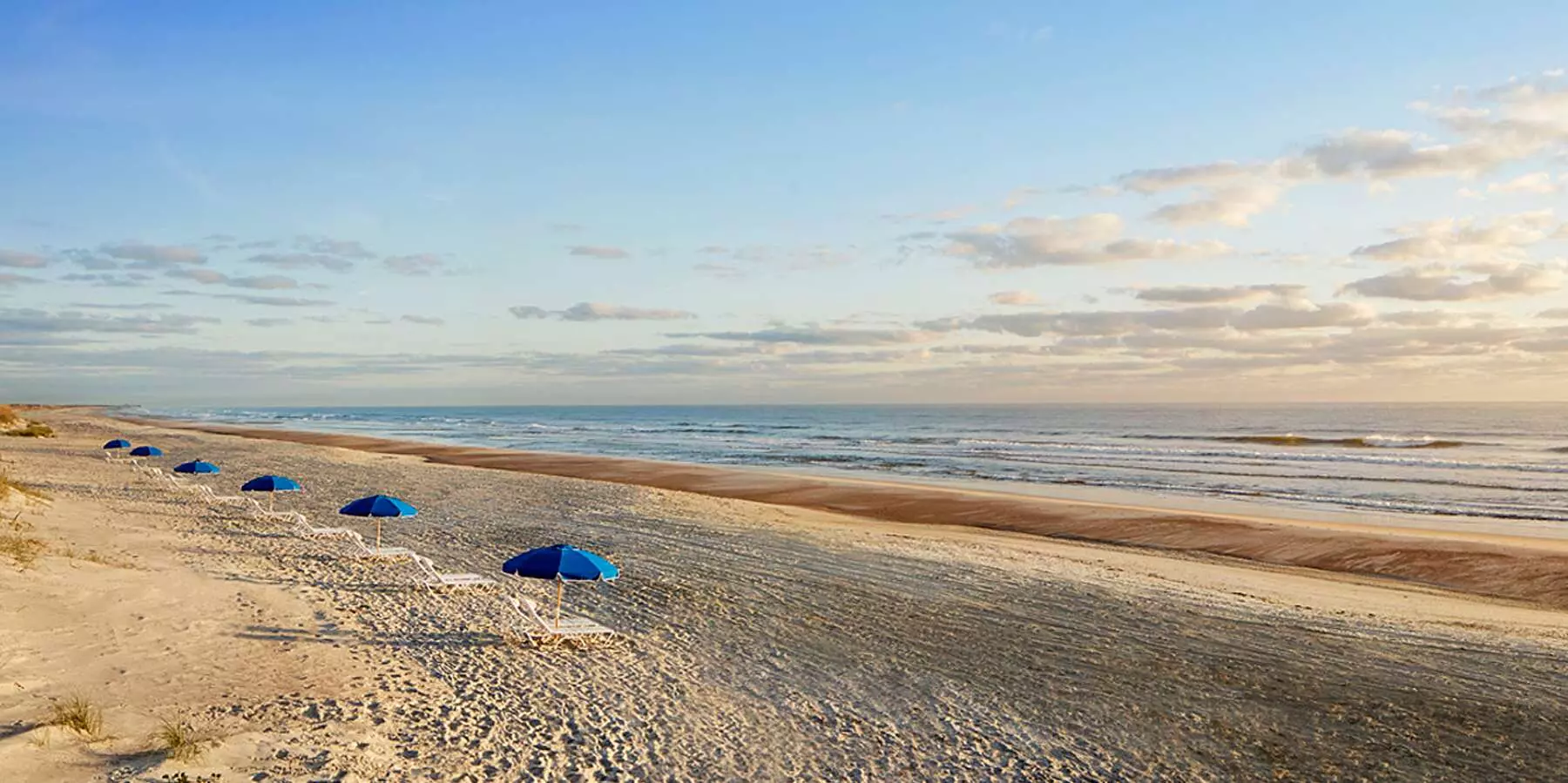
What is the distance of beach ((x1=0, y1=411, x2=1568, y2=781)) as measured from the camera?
8078mm

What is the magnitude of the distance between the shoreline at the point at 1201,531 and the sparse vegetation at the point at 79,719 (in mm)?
20468

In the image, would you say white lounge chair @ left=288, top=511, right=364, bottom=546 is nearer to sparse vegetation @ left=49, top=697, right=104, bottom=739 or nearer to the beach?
the beach

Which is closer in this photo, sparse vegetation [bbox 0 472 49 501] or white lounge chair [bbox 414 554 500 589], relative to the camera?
white lounge chair [bbox 414 554 500 589]

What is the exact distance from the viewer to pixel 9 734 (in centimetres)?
694

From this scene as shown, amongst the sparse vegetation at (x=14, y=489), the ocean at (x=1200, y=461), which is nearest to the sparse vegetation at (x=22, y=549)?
the sparse vegetation at (x=14, y=489)

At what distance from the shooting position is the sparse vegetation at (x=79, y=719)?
709cm

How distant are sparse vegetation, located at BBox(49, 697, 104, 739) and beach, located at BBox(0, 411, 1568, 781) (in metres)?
0.12

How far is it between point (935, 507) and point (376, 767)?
2422cm

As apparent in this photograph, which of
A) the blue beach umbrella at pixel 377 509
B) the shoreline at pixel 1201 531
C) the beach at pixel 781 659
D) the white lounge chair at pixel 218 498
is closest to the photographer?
the beach at pixel 781 659

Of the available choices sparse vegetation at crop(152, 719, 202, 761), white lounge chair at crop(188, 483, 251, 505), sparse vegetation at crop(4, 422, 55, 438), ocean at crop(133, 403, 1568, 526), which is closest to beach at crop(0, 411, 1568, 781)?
sparse vegetation at crop(152, 719, 202, 761)

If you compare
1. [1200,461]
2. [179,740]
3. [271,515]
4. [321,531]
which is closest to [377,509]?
[321,531]

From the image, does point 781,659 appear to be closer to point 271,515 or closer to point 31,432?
point 271,515

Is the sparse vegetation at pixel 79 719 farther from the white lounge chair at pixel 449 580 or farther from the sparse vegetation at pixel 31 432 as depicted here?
the sparse vegetation at pixel 31 432

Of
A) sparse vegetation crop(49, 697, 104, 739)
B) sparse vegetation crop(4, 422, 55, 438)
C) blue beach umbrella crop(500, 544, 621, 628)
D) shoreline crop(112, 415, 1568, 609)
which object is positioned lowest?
shoreline crop(112, 415, 1568, 609)
